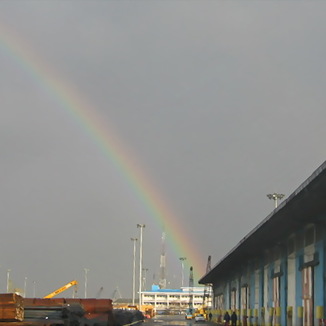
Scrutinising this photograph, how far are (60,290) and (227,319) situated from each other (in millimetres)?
39134

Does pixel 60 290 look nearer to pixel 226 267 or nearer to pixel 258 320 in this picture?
pixel 226 267

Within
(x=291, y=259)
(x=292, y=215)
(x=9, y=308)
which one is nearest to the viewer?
(x=9, y=308)

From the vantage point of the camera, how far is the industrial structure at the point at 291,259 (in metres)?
32.8

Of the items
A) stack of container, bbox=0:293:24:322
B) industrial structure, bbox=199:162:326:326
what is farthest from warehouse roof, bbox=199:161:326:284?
stack of container, bbox=0:293:24:322

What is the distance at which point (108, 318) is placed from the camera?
5250 cm

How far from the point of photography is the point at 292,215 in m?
35.8

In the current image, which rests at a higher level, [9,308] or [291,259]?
[291,259]

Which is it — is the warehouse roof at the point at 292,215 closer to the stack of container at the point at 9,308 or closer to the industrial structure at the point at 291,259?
the industrial structure at the point at 291,259

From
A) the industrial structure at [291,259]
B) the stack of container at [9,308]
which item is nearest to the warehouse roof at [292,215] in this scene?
the industrial structure at [291,259]

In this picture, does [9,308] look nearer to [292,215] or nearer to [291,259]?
[292,215]

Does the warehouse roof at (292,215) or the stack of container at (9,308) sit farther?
the warehouse roof at (292,215)

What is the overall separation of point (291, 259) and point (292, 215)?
23.7 ft

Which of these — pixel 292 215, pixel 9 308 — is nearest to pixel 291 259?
pixel 292 215

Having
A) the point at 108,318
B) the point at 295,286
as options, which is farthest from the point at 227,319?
the point at 295,286
